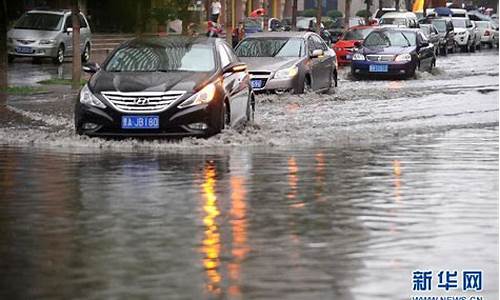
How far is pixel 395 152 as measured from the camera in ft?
51.6

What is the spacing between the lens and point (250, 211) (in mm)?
10711

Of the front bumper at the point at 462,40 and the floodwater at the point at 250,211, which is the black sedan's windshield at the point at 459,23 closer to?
the front bumper at the point at 462,40

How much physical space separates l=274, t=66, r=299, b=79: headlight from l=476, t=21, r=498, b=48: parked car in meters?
44.3

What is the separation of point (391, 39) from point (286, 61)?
34.0ft

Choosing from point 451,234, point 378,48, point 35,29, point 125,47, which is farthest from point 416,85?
point 451,234

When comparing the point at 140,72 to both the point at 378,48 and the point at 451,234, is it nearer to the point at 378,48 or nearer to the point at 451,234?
the point at 451,234

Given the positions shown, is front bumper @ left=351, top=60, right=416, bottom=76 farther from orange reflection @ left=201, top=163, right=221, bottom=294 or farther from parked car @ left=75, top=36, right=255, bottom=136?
orange reflection @ left=201, top=163, right=221, bottom=294

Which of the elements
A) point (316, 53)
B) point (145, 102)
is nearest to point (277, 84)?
point (316, 53)

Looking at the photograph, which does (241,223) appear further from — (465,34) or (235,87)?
(465,34)

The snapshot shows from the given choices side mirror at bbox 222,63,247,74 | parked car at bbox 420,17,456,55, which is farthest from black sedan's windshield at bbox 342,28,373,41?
side mirror at bbox 222,63,247,74

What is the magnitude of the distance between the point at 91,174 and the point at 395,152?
4.12 m

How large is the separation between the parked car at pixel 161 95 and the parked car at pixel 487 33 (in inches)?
2045

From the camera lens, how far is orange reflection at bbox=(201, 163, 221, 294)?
7888 mm

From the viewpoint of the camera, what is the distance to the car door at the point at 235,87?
55.6 feet
